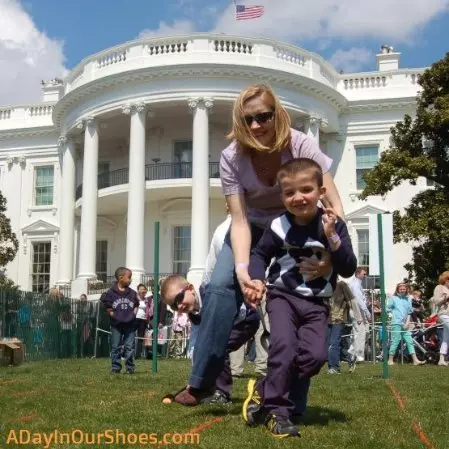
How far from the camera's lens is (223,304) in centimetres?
477

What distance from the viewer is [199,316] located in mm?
5629

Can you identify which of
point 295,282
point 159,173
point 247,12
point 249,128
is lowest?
point 295,282

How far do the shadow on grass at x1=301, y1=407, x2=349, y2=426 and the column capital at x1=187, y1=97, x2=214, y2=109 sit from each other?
23873 mm

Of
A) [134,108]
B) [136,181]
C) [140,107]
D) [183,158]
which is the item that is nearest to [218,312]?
[136,181]

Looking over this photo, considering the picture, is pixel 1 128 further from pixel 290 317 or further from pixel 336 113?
pixel 290 317

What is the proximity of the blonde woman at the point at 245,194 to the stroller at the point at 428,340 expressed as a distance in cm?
1235

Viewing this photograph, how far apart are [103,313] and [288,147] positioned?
16317 millimetres

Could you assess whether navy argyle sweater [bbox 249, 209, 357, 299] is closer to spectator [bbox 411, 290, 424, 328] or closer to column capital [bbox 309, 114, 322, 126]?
spectator [bbox 411, 290, 424, 328]

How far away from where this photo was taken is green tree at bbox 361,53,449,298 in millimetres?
20688

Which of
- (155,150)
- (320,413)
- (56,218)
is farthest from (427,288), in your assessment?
(56,218)

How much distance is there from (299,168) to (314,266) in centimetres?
55

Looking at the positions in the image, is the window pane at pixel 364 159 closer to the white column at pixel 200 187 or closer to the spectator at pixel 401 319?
the white column at pixel 200 187

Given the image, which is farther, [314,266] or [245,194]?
[245,194]

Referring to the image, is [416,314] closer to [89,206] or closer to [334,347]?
[334,347]
